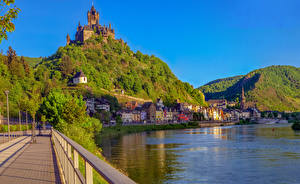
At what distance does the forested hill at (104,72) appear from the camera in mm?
136500

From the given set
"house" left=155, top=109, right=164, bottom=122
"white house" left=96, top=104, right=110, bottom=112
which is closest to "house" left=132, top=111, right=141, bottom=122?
"house" left=155, top=109, right=164, bottom=122

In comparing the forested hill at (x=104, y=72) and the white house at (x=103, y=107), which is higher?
the forested hill at (x=104, y=72)

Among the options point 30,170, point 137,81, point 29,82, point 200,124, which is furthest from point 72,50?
point 30,170

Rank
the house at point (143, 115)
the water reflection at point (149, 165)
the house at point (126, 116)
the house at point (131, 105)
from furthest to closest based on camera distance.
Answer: the house at point (131, 105) < the house at point (143, 115) < the house at point (126, 116) < the water reflection at point (149, 165)

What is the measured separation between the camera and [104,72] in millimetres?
162000

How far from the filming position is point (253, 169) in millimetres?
28391

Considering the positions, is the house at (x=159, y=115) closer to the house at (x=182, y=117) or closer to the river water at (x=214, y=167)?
the house at (x=182, y=117)

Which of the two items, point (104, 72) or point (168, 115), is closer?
point (168, 115)

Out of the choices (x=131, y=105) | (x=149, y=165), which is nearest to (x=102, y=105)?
(x=131, y=105)

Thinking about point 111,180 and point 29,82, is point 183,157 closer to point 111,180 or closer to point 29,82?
point 111,180

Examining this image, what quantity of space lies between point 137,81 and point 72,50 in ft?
127

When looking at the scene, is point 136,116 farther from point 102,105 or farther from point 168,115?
point 168,115

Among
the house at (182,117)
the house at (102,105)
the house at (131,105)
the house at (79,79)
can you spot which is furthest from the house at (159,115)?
the house at (79,79)

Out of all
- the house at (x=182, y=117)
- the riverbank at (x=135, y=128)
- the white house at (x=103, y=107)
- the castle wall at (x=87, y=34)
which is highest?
the castle wall at (x=87, y=34)
